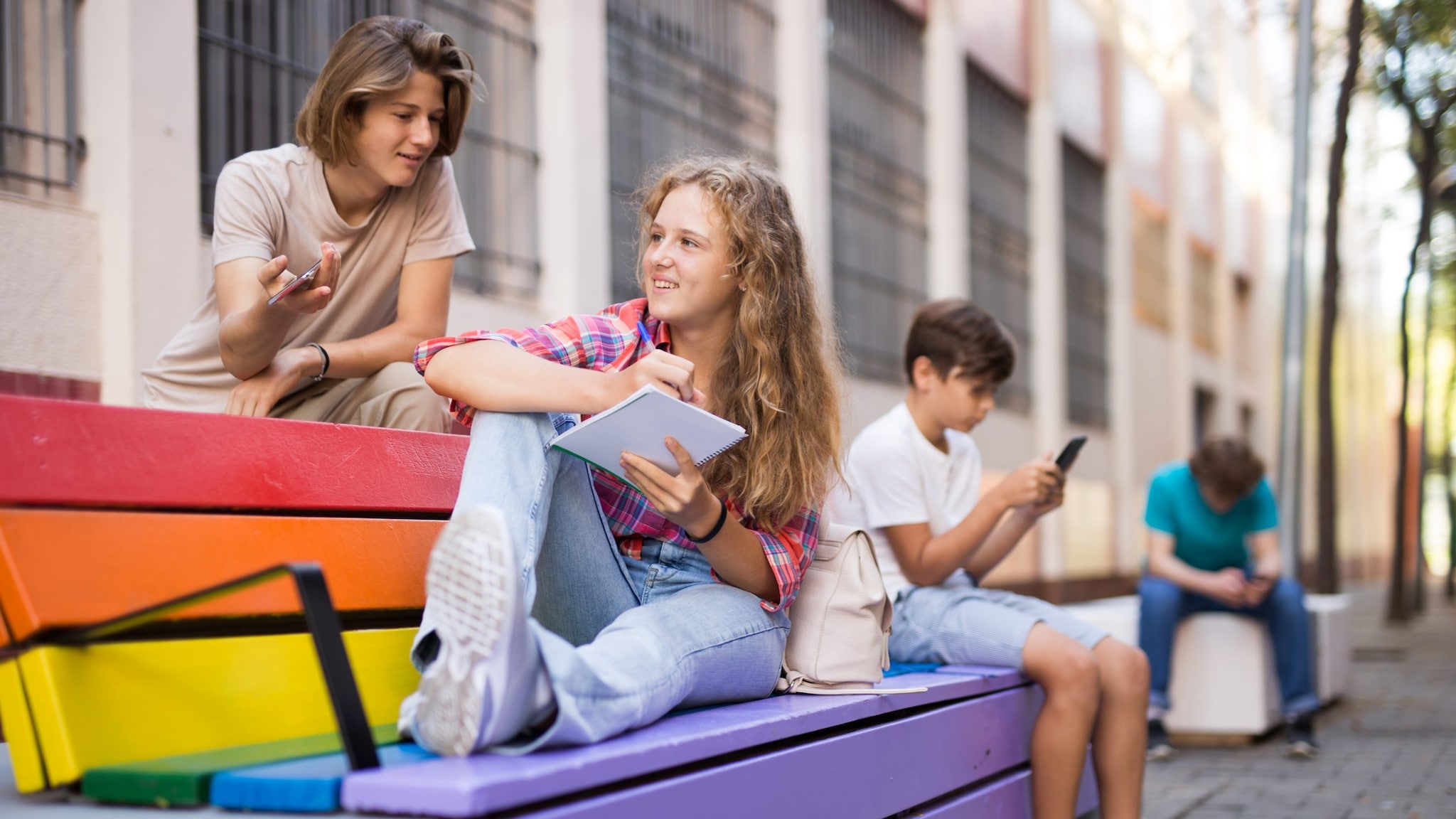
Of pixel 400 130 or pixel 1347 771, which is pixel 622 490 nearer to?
pixel 400 130

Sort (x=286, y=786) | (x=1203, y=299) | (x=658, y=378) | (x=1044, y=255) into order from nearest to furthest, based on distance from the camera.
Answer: (x=286, y=786) → (x=658, y=378) → (x=1044, y=255) → (x=1203, y=299)

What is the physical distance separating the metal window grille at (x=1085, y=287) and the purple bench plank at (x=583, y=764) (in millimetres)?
15541

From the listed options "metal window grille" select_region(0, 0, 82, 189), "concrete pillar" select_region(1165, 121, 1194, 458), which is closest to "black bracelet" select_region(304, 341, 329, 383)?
"metal window grille" select_region(0, 0, 82, 189)

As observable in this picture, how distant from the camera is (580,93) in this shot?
8.09m

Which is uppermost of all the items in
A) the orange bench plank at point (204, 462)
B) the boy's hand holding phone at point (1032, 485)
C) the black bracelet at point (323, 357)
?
the black bracelet at point (323, 357)

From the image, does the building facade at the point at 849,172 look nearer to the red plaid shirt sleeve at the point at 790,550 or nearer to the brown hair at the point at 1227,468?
the red plaid shirt sleeve at the point at 790,550

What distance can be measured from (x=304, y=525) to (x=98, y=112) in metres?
3.58

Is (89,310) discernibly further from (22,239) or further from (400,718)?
(400,718)

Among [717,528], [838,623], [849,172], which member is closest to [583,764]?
[717,528]

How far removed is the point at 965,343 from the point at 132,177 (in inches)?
129

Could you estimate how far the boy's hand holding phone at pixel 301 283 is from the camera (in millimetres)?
2646

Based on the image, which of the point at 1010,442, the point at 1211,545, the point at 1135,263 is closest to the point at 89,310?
the point at 1211,545

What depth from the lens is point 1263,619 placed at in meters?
6.50

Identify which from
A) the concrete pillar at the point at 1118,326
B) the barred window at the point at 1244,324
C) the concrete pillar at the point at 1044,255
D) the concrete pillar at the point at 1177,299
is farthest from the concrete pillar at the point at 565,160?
the barred window at the point at 1244,324
